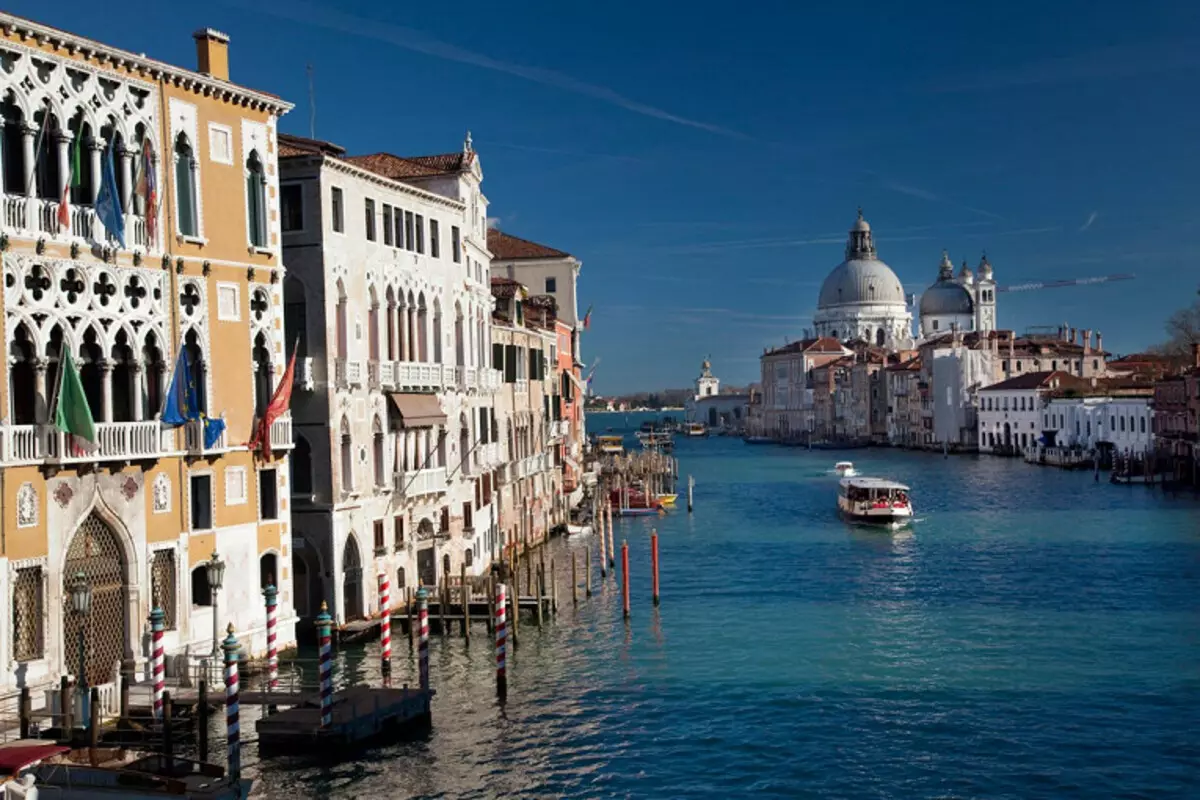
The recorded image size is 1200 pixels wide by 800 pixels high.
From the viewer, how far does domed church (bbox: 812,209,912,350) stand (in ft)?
449

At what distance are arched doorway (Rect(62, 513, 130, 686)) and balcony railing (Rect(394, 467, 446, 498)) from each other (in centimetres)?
659

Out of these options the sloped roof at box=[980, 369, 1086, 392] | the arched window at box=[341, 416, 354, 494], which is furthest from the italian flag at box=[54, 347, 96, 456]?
the sloped roof at box=[980, 369, 1086, 392]

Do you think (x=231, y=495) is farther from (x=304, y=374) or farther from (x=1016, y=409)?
(x=1016, y=409)

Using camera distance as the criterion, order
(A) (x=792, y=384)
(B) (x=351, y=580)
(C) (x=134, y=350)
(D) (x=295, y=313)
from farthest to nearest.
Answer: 1. (A) (x=792, y=384)
2. (B) (x=351, y=580)
3. (D) (x=295, y=313)
4. (C) (x=134, y=350)

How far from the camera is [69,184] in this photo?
46.5 ft

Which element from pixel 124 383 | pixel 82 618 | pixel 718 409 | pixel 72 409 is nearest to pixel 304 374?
pixel 124 383

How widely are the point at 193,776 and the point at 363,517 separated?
28.1 feet

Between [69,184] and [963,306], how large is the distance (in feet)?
397

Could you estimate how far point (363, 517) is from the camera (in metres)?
19.8

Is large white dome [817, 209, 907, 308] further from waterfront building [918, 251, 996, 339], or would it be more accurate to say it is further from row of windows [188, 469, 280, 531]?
row of windows [188, 469, 280, 531]

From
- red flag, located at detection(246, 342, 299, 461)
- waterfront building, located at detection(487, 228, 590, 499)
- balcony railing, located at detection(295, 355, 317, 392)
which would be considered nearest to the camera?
red flag, located at detection(246, 342, 299, 461)

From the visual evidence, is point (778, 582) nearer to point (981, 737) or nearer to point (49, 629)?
point (981, 737)

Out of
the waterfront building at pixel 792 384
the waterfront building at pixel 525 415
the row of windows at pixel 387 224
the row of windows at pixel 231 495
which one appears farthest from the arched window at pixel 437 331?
the waterfront building at pixel 792 384

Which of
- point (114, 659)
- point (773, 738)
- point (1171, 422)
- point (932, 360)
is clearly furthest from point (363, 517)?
point (932, 360)
